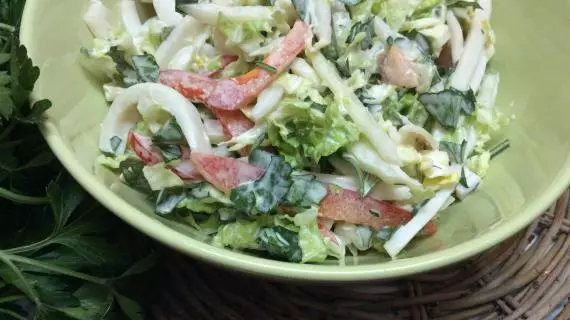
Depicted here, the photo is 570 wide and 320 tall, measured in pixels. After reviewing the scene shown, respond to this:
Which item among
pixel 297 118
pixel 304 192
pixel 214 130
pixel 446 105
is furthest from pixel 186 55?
pixel 446 105

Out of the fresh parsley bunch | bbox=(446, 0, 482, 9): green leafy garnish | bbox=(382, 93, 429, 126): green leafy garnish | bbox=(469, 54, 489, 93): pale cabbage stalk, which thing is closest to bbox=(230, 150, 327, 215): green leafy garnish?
bbox=(382, 93, 429, 126): green leafy garnish

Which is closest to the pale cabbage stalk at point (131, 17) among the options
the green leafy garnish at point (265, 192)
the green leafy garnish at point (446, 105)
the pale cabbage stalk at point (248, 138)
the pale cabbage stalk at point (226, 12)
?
the pale cabbage stalk at point (226, 12)

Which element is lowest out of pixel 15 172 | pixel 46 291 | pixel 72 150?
pixel 46 291

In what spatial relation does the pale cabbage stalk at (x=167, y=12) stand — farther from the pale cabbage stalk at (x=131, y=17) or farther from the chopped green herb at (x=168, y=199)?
the chopped green herb at (x=168, y=199)

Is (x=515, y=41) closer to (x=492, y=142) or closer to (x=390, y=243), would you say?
(x=492, y=142)

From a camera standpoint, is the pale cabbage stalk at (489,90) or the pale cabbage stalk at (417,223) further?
the pale cabbage stalk at (489,90)

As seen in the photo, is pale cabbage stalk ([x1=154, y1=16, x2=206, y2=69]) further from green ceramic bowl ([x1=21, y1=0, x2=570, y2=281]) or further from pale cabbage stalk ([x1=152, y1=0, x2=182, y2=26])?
green ceramic bowl ([x1=21, y1=0, x2=570, y2=281])

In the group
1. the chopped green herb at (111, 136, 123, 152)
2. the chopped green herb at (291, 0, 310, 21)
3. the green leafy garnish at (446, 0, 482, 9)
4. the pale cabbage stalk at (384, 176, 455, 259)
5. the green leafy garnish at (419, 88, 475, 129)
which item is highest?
the chopped green herb at (291, 0, 310, 21)

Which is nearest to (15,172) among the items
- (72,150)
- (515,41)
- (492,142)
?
(72,150)
